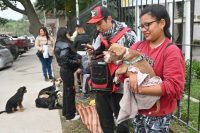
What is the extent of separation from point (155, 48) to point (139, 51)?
139 millimetres

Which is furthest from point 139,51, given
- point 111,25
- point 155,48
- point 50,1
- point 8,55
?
point 50,1

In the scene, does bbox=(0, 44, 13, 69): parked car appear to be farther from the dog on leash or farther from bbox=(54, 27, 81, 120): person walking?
the dog on leash

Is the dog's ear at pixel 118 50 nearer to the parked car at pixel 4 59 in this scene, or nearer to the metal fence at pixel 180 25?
the metal fence at pixel 180 25

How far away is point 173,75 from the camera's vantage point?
7.93ft

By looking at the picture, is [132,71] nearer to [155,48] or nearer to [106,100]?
[155,48]

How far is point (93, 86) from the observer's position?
411 cm

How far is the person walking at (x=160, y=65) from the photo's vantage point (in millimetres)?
2430

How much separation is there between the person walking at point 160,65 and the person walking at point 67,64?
3.31m

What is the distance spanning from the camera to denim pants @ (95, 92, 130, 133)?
400 centimetres

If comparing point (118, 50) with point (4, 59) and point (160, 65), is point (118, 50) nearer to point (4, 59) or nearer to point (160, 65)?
point (160, 65)

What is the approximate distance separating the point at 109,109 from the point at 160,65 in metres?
1.78

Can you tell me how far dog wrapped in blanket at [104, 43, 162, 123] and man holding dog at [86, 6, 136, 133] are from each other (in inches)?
46.1

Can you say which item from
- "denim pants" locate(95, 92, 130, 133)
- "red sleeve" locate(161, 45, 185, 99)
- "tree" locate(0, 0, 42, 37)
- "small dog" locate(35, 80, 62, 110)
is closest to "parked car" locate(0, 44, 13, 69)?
"small dog" locate(35, 80, 62, 110)

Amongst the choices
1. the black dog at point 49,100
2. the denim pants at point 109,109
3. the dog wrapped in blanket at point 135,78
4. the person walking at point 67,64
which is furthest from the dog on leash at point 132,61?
the black dog at point 49,100
